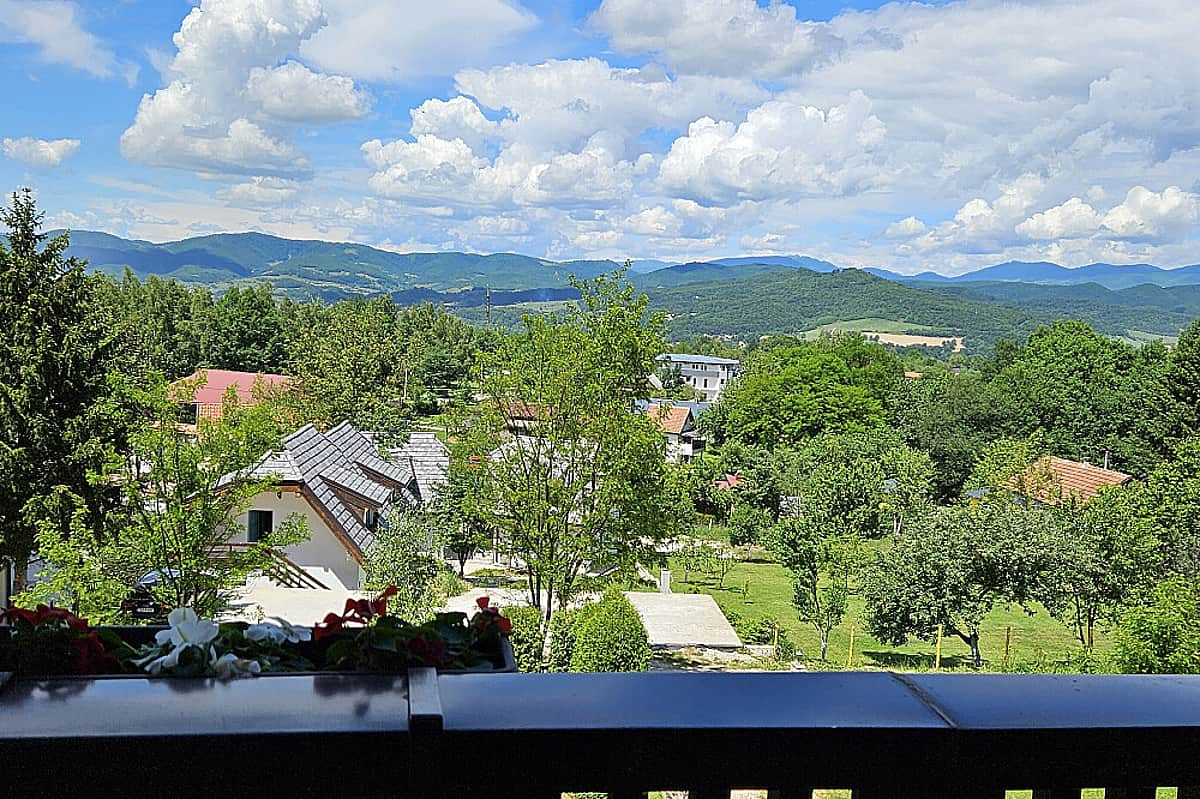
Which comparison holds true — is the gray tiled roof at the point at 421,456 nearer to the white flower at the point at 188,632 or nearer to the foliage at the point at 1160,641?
the foliage at the point at 1160,641

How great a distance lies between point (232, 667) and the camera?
729 millimetres

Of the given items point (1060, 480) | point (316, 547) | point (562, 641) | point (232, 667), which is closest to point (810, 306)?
point (1060, 480)

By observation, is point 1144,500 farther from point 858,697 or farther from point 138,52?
point 138,52

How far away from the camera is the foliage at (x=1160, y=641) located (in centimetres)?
625

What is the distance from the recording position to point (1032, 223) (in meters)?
32.8

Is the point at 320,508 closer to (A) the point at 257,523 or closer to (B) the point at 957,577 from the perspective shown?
(A) the point at 257,523

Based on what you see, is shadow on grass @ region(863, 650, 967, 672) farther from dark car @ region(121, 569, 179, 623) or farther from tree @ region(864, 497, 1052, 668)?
dark car @ region(121, 569, 179, 623)

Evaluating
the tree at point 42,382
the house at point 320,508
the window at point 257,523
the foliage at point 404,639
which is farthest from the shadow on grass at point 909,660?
the foliage at point 404,639

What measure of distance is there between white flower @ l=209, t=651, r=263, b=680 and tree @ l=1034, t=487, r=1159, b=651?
968 cm

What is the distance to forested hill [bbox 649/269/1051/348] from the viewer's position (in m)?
54.1

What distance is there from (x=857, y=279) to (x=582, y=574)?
186 feet

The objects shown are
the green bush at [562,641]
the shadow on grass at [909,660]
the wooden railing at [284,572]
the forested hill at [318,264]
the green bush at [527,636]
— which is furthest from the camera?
the forested hill at [318,264]

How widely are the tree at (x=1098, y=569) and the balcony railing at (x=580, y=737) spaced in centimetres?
940

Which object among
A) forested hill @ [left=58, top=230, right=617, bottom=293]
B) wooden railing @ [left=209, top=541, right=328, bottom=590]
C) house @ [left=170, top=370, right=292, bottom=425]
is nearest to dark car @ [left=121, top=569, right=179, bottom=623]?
wooden railing @ [left=209, top=541, right=328, bottom=590]
